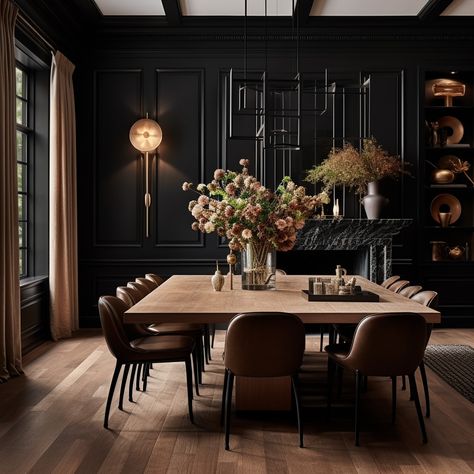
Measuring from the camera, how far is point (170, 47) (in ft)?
23.3

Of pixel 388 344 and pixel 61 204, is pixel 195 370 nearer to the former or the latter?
pixel 388 344

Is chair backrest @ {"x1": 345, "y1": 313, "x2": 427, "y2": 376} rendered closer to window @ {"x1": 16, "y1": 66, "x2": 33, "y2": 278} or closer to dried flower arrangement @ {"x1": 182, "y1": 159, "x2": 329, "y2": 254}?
dried flower arrangement @ {"x1": 182, "y1": 159, "x2": 329, "y2": 254}

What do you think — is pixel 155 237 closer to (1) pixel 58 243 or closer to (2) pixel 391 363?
(1) pixel 58 243

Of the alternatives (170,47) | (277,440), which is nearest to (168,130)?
(170,47)

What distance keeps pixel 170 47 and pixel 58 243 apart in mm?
2636

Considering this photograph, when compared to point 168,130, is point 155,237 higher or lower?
lower

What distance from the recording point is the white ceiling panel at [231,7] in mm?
6344

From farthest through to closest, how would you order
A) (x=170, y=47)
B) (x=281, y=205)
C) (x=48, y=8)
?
(x=170, y=47) < (x=48, y=8) < (x=281, y=205)

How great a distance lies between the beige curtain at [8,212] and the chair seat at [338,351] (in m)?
2.54

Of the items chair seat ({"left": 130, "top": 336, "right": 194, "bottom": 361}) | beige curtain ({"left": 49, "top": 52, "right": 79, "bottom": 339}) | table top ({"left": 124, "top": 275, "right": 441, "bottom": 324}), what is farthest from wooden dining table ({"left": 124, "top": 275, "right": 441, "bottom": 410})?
beige curtain ({"left": 49, "top": 52, "right": 79, "bottom": 339})

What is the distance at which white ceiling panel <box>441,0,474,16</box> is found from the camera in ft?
20.7

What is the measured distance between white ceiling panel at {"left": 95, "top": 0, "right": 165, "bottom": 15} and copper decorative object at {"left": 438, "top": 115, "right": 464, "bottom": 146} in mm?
3514

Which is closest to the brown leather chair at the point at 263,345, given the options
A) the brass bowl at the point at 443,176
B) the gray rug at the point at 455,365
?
the gray rug at the point at 455,365

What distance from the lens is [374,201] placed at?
673 centimetres
